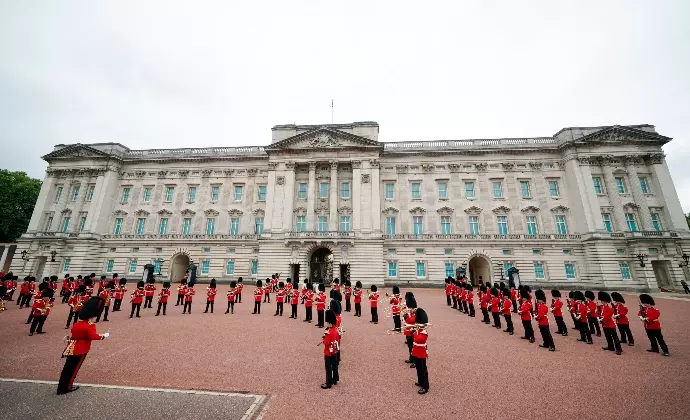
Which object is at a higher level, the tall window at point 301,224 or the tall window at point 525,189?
the tall window at point 525,189

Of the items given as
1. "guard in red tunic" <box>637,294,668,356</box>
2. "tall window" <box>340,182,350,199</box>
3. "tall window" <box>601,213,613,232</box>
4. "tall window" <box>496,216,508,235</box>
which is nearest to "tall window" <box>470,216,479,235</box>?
"tall window" <box>496,216,508,235</box>

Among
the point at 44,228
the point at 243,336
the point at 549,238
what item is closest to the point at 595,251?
the point at 549,238

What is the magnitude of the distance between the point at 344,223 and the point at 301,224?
5.45m

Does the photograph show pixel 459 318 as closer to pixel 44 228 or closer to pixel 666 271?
pixel 666 271

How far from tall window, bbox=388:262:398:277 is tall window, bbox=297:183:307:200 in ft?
45.0

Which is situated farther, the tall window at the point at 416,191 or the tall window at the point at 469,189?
the tall window at the point at 416,191

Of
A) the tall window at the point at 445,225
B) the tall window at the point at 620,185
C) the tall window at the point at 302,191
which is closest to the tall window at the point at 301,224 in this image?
the tall window at the point at 302,191

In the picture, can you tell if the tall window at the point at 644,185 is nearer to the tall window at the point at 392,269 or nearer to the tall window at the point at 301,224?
the tall window at the point at 392,269

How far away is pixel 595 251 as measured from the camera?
103 ft

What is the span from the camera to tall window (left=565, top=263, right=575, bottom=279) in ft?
106

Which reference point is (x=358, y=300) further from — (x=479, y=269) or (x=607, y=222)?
(x=607, y=222)

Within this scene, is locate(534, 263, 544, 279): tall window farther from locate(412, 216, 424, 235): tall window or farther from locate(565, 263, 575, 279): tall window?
Result: locate(412, 216, 424, 235): tall window

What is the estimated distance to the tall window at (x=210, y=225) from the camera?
37.9 meters

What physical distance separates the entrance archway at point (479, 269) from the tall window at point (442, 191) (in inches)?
318
